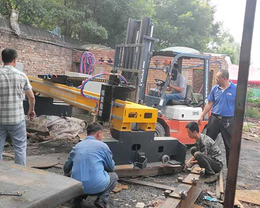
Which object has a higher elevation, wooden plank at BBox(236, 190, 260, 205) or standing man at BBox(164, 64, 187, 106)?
standing man at BBox(164, 64, 187, 106)

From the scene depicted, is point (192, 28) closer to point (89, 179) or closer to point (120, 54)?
point (120, 54)

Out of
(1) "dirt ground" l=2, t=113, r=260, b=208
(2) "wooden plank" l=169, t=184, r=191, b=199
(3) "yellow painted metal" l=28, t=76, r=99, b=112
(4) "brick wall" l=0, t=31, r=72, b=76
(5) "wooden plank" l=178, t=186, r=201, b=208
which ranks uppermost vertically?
(4) "brick wall" l=0, t=31, r=72, b=76

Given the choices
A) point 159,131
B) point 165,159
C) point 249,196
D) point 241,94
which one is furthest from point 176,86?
point 241,94

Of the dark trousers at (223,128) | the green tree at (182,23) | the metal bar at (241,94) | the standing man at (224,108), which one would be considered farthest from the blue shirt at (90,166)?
the green tree at (182,23)

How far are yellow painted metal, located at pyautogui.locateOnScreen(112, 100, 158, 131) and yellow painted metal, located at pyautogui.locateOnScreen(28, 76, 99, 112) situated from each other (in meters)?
0.61

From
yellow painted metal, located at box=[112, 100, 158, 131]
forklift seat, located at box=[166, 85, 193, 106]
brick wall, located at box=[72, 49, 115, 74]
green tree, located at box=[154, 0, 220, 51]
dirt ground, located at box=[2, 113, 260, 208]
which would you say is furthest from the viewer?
green tree, located at box=[154, 0, 220, 51]

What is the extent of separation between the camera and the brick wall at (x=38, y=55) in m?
9.59

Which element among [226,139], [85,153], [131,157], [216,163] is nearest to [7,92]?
[85,153]

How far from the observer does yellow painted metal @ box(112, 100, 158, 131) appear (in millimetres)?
4300

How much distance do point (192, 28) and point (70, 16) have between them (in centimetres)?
1015

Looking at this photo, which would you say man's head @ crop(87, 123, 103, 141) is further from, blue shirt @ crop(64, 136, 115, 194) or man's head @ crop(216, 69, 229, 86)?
man's head @ crop(216, 69, 229, 86)

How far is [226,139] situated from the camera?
5215 millimetres

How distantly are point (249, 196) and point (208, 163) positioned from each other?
80 centimetres

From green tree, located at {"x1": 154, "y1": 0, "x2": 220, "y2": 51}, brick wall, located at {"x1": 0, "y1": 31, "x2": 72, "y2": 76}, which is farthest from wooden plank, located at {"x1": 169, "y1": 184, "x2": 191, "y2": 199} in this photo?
green tree, located at {"x1": 154, "y1": 0, "x2": 220, "y2": 51}
